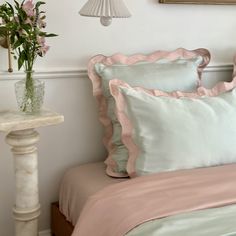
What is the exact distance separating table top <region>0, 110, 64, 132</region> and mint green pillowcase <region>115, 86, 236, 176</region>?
0.31 m

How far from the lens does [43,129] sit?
204 centimetres

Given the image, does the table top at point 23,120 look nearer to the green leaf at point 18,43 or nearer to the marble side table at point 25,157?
the marble side table at point 25,157

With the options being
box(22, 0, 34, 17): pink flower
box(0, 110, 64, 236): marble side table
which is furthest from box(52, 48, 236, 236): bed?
box(22, 0, 34, 17): pink flower

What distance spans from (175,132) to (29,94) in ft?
2.03

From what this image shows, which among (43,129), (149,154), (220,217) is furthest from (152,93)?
(220,217)

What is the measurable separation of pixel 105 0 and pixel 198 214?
0.97 meters

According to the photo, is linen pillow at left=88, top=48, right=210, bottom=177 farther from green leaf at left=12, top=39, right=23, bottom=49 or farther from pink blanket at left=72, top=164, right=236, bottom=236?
green leaf at left=12, top=39, right=23, bottom=49

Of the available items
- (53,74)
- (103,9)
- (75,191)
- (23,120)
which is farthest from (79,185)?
(103,9)

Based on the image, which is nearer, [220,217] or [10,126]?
[220,217]

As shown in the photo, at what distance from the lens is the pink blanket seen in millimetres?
1367

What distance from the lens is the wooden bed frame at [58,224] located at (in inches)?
75.7

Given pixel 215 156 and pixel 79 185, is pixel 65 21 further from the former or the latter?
pixel 215 156

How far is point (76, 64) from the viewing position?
2.04m


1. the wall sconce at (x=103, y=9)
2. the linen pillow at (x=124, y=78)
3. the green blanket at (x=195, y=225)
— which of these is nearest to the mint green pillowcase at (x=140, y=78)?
the linen pillow at (x=124, y=78)
